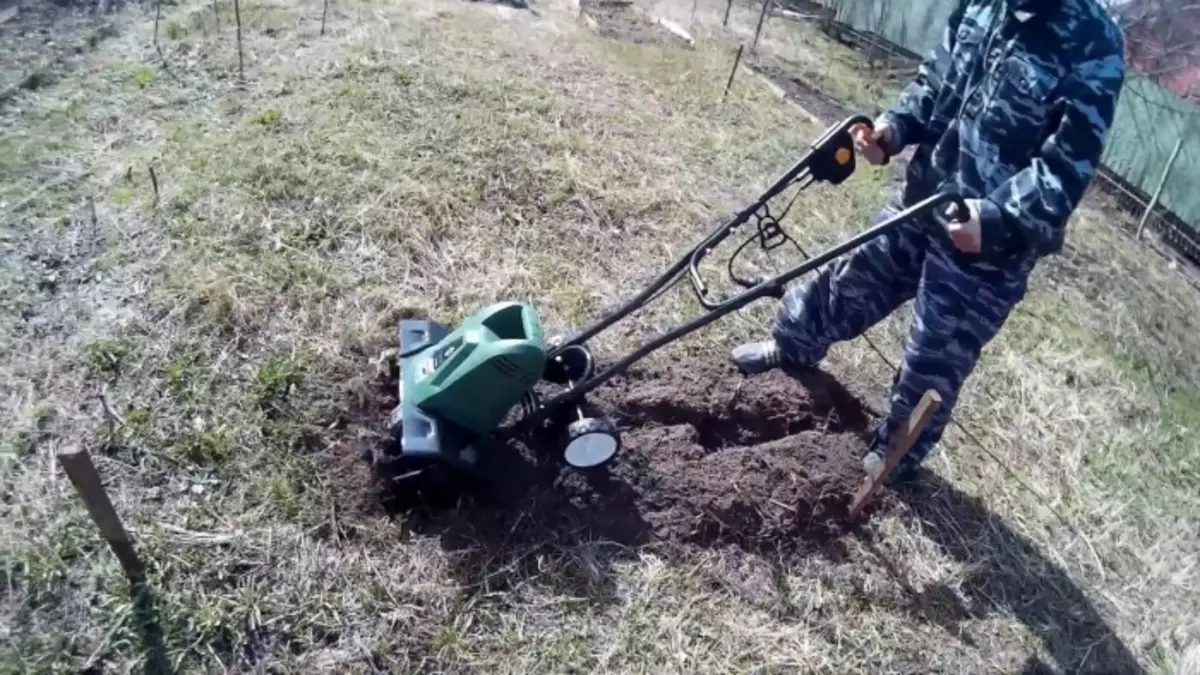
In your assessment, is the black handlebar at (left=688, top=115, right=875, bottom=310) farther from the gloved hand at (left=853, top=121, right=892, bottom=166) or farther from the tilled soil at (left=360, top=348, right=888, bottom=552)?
the tilled soil at (left=360, top=348, right=888, bottom=552)

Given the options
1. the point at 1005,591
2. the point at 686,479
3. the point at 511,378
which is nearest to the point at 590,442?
the point at 511,378

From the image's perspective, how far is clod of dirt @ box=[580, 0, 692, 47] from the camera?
26.3ft

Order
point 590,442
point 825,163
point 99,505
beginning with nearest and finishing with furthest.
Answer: point 99,505 < point 590,442 < point 825,163

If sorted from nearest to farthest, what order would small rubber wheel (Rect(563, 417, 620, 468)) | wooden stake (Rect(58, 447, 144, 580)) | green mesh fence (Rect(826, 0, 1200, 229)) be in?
wooden stake (Rect(58, 447, 144, 580)), small rubber wheel (Rect(563, 417, 620, 468)), green mesh fence (Rect(826, 0, 1200, 229))

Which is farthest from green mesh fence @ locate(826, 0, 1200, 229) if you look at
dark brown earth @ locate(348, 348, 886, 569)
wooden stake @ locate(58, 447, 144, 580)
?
wooden stake @ locate(58, 447, 144, 580)

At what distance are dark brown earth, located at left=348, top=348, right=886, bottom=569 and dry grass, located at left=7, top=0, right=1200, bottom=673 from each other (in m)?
0.09

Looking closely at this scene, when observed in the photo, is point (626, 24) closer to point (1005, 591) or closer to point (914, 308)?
point (914, 308)

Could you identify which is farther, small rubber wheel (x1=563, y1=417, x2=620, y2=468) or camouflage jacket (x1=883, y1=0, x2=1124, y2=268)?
small rubber wheel (x1=563, y1=417, x2=620, y2=468)

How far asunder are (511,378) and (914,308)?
1612 mm

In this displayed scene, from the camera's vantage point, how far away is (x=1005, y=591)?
3615 millimetres

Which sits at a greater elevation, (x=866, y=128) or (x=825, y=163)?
(x=866, y=128)

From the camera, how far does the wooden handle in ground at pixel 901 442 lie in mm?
3043

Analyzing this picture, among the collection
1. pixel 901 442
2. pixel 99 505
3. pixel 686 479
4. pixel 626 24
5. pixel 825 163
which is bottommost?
pixel 686 479

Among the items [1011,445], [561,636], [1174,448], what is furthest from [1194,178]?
[561,636]
